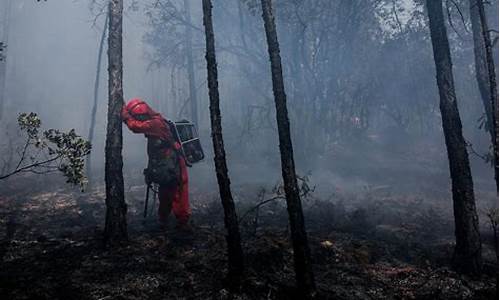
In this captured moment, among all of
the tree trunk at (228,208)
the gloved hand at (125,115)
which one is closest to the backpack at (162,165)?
the gloved hand at (125,115)

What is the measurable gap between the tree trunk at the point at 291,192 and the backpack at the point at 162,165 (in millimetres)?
3098

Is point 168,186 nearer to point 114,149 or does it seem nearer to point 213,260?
point 114,149

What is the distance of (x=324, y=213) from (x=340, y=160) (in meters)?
9.88

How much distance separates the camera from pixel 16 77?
144ft

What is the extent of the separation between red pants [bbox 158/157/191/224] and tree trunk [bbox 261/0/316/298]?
3.20m

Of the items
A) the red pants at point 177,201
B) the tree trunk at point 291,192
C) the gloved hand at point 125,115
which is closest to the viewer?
the tree trunk at point 291,192

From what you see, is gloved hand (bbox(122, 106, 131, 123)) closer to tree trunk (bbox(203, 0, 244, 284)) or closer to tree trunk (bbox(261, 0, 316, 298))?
tree trunk (bbox(203, 0, 244, 284))

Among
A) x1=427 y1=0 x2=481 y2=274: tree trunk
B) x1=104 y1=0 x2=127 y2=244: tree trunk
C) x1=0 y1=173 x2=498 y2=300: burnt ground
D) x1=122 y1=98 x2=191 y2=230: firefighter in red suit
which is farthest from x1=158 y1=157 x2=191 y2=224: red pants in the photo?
x1=427 y1=0 x2=481 y2=274: tree trunk

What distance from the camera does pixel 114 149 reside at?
6.39 metres

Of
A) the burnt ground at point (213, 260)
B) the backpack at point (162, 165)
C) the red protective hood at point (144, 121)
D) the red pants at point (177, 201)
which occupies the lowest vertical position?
the burnt ground at point (213, 260)

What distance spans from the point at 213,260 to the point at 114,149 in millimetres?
2493

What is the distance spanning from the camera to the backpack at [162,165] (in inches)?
281

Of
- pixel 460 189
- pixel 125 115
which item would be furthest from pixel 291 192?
pixel 125 115

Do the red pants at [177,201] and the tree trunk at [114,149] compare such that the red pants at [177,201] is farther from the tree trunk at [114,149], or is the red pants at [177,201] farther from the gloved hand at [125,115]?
the gloved hand at [125,115]
